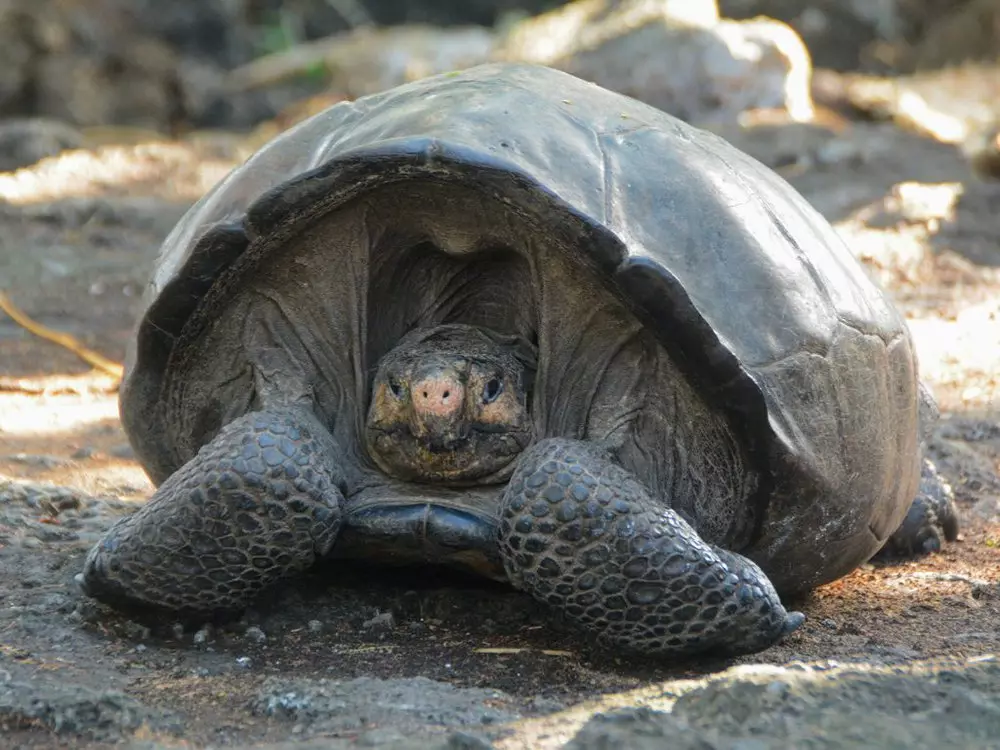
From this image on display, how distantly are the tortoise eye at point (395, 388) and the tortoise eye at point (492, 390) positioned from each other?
17cm

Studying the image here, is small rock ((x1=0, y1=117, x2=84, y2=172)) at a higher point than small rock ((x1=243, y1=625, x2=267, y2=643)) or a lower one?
higher

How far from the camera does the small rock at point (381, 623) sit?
113 inches

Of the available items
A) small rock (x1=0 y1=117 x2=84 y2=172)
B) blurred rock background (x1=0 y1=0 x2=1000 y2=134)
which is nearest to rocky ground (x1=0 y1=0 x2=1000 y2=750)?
small rock (x1=0 y1=117 x2=84 y2=172)

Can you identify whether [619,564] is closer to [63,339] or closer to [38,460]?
[38,460]

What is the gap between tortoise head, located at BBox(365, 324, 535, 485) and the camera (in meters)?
2.77

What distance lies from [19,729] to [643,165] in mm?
1568

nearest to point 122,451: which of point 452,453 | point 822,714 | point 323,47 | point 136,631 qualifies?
point 136,631

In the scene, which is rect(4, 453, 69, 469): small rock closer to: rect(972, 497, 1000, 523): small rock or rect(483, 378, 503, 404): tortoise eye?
rect(483, 378, 503, 404): tortoise eye

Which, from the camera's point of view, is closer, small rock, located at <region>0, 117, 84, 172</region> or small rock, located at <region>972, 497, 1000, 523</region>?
small rock, located at <region>972, 497, 1000, 523</region>

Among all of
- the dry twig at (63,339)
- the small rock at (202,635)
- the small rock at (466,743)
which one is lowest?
the small rock at (202,635)

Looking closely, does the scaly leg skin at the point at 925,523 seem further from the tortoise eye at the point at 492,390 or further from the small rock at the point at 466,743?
the small rock at the point at 466,743

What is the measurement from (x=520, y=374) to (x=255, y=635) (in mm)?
737

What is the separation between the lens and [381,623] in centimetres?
288

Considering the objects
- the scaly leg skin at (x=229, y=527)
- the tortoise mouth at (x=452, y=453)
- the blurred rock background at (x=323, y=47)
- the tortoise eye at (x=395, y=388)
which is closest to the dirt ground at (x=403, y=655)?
the scaly leg skin at (x=229, y=527)
